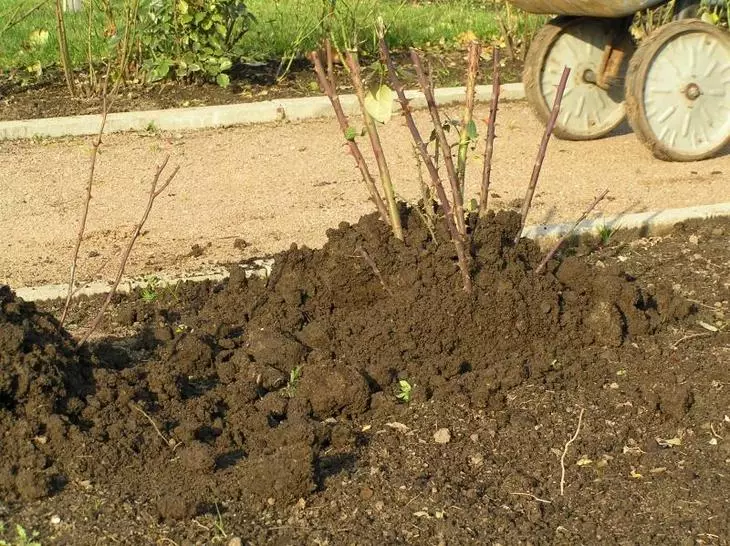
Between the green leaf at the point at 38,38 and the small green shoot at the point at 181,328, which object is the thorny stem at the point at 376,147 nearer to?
the small green shoot at the point at 181,328

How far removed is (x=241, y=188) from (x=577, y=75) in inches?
85.7

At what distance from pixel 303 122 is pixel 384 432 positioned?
4527mm

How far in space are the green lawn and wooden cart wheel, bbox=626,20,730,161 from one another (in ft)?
7.86

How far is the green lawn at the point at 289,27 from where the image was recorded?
9.20 m

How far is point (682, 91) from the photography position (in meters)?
6.82

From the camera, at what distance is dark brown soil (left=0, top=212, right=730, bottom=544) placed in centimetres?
335

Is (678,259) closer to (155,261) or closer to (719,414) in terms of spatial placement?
(719,414)

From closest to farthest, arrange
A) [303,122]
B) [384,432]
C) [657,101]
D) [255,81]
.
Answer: [384,432], [657,101], [303,122], [255,81]

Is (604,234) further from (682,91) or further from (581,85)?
(581,85)

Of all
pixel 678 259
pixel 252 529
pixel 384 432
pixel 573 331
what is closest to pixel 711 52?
pixel 678 259

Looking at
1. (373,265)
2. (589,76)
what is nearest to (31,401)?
(373,265)

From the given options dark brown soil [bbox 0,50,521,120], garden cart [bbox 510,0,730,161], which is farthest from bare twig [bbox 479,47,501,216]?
dark brown soil [bbox 0,50,521,120]

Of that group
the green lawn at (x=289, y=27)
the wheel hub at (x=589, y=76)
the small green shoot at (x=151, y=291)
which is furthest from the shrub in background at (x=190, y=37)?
the small green shoot at (x=151, y=291)

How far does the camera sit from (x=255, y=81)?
891cm
